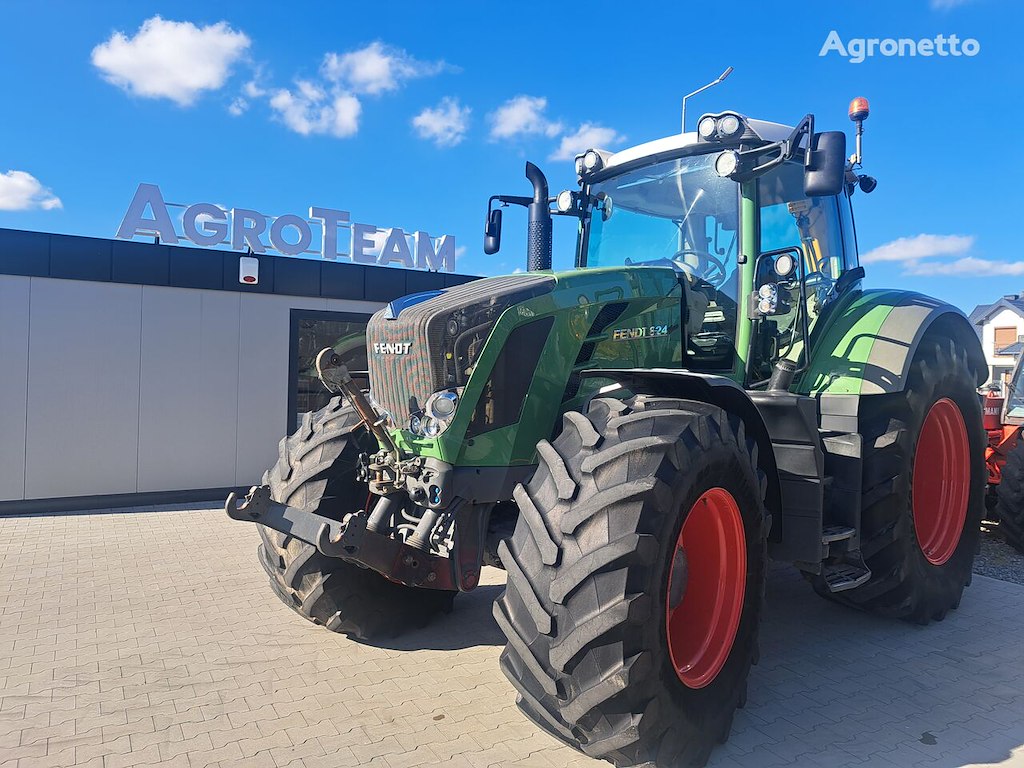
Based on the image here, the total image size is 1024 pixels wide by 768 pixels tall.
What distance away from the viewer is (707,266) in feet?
14.3

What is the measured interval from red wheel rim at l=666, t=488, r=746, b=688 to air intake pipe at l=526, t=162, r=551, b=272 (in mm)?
→ 2333

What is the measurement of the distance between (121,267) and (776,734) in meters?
8.53

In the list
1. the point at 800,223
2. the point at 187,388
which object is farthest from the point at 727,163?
the point at 187,388

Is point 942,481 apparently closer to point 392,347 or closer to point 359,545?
point 392,347

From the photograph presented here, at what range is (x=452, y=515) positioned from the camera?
126 inches

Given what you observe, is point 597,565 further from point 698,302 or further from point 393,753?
point 698,302

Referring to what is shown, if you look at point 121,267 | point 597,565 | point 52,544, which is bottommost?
point 52,544

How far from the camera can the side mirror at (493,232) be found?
5.26 m

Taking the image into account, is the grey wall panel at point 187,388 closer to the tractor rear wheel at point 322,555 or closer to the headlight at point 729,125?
the tractor rear wheel at point 322,555

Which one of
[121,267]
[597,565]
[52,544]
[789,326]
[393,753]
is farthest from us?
[121,267]

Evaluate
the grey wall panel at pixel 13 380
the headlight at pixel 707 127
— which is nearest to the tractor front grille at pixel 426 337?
the headlight at pixel 707 127

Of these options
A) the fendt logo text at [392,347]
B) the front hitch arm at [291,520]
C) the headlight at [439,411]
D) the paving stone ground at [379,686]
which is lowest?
the paving stone ground at [379,686]

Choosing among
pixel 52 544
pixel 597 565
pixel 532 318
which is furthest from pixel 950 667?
pixel 52 544

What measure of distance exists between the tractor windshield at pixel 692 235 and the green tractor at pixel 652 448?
0.01 m
